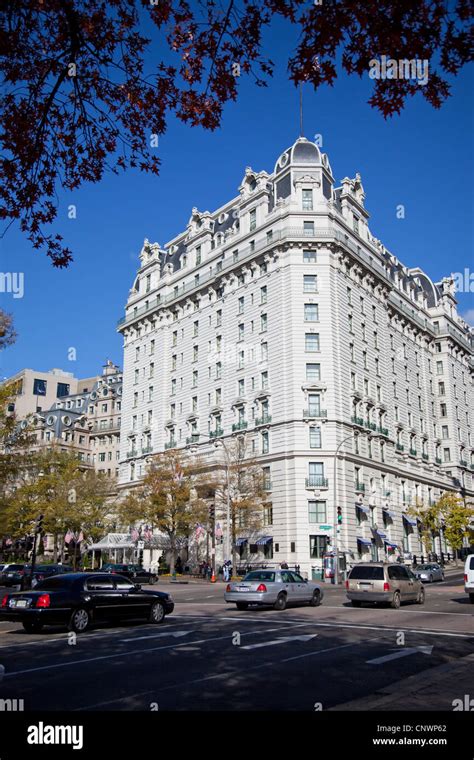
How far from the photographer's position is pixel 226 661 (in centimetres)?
1114

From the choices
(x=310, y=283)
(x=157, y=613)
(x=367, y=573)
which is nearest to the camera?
(x=157, y=613)

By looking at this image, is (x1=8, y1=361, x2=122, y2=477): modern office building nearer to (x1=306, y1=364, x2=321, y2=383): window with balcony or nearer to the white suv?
(x1=306, y1=364, x2=321, y2=383): window with balcony

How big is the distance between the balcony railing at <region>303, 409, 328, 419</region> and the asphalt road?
108ft

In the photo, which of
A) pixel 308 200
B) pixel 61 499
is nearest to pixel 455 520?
pixel 308 200

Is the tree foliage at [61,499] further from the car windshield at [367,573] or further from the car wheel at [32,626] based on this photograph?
the car wheel at [32,626]

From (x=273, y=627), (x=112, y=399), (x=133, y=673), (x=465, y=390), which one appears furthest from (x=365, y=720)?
(x=112, y=399)

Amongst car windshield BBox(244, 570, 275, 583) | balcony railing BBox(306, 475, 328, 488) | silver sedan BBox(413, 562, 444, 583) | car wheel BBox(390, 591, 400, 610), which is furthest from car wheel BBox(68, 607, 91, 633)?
balcony railing BBox(306, 475, 328, 488)

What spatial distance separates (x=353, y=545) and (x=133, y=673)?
43.8m

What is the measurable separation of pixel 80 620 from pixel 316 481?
36717 mm

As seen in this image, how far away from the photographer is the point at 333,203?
59.2m

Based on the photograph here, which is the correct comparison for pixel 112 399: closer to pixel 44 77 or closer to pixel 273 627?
pixel 273 627

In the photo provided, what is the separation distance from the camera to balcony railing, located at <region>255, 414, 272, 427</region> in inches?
2146

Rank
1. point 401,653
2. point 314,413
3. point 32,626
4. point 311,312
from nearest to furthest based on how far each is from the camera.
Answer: point 401,653 < point 32,626 < point 314,413 < point 311,312

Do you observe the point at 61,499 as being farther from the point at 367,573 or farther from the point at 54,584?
the point at 54,584
